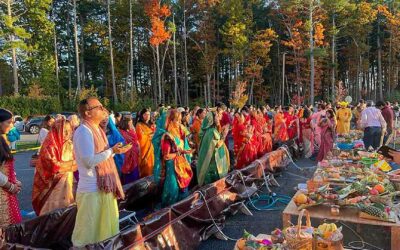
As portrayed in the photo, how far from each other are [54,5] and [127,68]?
33.7 feet

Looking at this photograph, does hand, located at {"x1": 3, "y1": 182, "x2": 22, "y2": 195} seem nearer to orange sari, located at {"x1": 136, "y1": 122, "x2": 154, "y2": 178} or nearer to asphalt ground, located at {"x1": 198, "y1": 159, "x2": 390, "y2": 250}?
asphalt ground, located at {"x1": 198, "y1": 159, "x2": 390, "y2": 250}

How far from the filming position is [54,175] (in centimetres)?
432

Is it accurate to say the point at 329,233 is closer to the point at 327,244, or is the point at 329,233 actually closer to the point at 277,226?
the point at 327,244

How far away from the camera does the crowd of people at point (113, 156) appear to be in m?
2.94

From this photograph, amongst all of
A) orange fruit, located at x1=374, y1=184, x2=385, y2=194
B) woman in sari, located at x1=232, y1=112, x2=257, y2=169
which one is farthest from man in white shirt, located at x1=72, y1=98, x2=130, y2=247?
woman in sari, located at x1=232, y1=112, x2=257, y2=169

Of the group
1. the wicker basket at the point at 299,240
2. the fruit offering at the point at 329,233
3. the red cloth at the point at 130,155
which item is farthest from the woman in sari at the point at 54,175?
the fruit offering at the point at 329,233

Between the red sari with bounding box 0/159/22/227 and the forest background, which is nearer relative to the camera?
the red sari with bounding box 0/159/22/227

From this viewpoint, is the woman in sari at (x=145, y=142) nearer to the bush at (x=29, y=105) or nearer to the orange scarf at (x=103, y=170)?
the orange scarf at (x=103, y=170)

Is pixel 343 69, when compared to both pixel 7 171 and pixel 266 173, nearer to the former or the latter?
pixel 266 173

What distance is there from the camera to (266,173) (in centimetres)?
709

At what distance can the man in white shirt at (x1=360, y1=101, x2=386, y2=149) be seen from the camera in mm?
9070

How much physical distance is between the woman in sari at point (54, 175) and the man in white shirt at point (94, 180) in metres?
1.46

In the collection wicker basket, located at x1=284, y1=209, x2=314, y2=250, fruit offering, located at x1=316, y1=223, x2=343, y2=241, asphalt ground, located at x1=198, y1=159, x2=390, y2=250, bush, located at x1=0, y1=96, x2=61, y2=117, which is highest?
bush, located at x1=0, y1=96, x2=61, y2=117

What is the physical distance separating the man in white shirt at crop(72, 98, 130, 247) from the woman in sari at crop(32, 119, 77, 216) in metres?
1.46
